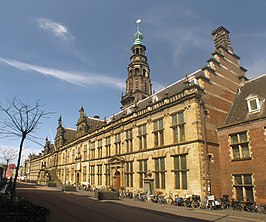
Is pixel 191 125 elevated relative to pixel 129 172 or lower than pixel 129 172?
elevated

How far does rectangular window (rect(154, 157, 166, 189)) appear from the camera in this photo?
911 inches

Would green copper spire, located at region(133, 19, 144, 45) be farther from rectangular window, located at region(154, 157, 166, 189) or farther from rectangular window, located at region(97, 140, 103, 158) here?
rectangular window, located at region(154, 157, 166, 189)

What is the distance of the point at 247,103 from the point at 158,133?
30.1ft

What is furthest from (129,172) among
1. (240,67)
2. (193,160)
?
(240,67)

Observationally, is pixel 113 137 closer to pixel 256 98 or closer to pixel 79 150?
pixel 79 150

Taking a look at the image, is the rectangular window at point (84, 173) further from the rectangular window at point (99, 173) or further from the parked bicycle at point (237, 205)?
the parked bicycle at point (237, 205)

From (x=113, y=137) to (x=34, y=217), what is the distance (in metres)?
25.6

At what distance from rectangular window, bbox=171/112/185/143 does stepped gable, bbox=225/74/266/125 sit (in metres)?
4.73

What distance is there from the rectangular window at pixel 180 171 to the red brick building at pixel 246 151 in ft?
11.6

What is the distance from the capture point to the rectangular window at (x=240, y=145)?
19.8 metres

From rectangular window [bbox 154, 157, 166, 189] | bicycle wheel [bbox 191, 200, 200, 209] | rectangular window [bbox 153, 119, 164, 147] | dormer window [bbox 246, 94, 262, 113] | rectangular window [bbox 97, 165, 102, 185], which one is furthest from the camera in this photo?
rectangular window [bbox 97, 165, 102, 185]

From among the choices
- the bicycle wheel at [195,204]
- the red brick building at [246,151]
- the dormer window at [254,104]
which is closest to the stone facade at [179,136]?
the red brick building at [246,151]

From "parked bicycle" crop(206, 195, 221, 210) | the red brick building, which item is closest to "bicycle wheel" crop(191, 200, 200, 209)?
"parked bicycle" crop(206, 195, 221, 210)

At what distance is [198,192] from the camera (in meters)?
19.1
